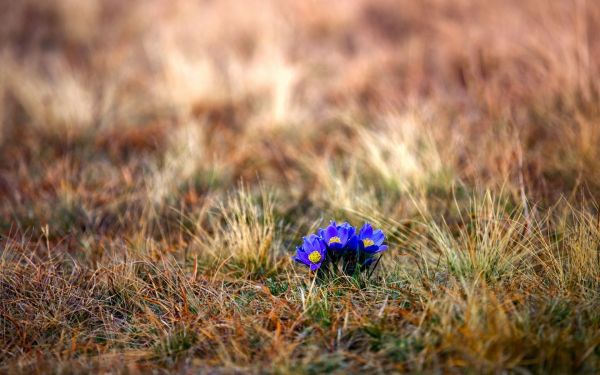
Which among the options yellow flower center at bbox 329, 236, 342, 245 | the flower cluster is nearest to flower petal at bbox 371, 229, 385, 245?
the flower cluster

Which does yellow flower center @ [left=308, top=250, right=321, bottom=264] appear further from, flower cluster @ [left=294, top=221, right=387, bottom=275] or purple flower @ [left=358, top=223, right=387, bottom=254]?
purple flower @ [left=358, top=223, right=387, bottom=254]

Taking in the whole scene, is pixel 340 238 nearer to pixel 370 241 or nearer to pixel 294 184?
pixel 370 241

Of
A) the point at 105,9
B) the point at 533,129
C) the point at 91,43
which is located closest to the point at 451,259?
the point at 533,129

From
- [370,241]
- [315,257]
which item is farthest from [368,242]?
[315,257]

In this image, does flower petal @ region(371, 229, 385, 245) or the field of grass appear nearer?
the field of grass

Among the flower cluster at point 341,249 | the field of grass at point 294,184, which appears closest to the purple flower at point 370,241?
the flower cluster at point 341,249

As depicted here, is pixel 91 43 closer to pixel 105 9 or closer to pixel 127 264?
pixel 105 9

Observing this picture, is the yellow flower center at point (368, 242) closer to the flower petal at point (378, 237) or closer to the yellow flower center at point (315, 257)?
the flower petal at point (378, 237)
